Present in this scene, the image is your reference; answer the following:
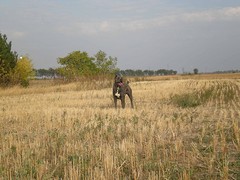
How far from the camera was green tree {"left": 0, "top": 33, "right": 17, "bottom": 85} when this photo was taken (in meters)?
34.4

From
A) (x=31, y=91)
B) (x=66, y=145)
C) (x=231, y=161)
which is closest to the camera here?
(x=231, y=161)

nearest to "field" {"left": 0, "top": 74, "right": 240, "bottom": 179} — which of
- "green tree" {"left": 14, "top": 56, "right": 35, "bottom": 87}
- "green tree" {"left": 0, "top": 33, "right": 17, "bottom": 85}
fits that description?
"green tree" {"left": 0, "top": 33, "right": 17, "bottom": 85}

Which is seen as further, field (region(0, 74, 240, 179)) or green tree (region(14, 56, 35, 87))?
green tree (region(14, 56, 35, 87))

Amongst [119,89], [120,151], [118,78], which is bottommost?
[120,151]

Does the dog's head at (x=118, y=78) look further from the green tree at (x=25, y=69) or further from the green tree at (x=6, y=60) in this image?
the green tree at (x=25, y=69)

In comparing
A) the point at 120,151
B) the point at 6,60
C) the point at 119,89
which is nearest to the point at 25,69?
the point at 6,60

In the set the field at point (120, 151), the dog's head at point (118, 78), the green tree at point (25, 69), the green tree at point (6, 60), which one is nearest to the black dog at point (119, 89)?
the dog's head at point (118, 78)

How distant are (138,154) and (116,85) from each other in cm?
810

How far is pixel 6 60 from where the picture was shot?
3597 centimetres

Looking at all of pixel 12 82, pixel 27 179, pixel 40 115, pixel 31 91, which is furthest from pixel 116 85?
pixel 12 82

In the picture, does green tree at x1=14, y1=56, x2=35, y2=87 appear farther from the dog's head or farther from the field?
the field

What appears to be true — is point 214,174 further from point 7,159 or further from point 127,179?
point 7,159

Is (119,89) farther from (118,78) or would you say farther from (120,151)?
(120,151)

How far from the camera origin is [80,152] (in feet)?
21.5
